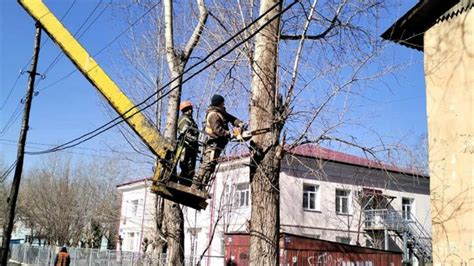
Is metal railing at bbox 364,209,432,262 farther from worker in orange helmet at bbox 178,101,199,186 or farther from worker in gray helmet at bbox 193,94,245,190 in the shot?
worker in gray helmet at bbox 193,94,245,190

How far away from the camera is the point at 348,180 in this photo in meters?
32.0

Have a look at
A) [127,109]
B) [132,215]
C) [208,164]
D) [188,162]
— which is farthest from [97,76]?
[132,215]

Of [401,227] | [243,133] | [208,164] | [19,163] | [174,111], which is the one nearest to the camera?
[243,133]

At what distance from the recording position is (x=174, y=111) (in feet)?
48.5

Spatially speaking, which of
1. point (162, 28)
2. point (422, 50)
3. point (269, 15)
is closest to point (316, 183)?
point (162, 28)

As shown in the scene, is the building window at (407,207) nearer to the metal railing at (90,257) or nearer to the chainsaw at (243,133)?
the metal railing at (90,257)

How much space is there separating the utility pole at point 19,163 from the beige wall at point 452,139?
51.0 feet

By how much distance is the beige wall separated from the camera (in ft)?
26.9

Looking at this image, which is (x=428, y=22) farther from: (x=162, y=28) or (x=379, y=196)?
(x=379, y=196)

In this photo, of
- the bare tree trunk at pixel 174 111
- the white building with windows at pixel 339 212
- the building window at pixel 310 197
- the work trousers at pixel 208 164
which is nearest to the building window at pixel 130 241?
the white building with windows at pixel 339 212

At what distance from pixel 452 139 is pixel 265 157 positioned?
3476 mm

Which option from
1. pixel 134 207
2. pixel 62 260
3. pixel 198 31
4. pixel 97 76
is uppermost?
pixel 198 31

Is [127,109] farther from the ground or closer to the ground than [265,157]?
farther from the ground

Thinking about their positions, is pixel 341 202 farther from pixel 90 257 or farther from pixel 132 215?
pixel 132 215
